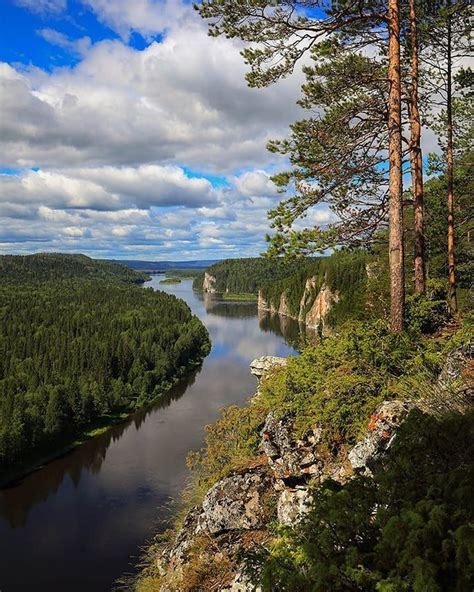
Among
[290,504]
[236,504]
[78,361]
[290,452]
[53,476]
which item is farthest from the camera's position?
[78,361]

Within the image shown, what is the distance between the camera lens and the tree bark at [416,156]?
12.1 meters

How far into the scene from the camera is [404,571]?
319 centimetres

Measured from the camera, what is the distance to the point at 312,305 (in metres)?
111

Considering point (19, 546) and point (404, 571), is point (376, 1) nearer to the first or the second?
point (404, 571)

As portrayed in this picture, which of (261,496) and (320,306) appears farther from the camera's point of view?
(320,306)

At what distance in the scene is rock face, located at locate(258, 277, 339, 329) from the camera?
99.2m

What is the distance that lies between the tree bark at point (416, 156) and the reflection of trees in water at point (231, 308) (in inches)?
4740

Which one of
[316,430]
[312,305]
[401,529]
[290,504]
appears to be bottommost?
[312,305]

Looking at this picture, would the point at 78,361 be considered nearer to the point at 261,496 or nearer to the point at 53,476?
the point at 53,476

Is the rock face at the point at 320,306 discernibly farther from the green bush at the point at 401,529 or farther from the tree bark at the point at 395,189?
the green bush at the point at 401,529

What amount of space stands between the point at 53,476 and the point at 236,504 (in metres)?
32.4

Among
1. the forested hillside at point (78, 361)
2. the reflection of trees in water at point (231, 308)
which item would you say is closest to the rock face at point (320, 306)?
the forested hillside at point (78, 361)

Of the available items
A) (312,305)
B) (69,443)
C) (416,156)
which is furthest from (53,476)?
(312,305)

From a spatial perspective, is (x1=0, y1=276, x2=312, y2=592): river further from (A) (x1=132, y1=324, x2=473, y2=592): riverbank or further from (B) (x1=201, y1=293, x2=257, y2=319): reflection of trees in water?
(B) (x1=201, y1=293, x2=257, y2=319): reflection of trees in water
